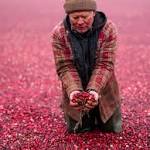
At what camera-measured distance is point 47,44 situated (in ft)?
55.1

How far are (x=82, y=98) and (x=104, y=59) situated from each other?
64 centimetres

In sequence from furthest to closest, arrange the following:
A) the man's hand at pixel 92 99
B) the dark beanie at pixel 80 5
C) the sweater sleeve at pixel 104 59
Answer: the sweater sleeve at pixel 104 59, the man's hand at pixel 92 99, the dark beanie at pixel 80 5

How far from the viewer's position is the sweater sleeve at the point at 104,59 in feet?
19.6

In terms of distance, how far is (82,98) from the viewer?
5785 mm

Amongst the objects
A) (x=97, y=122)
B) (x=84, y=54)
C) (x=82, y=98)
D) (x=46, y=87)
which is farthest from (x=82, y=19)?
(x=46, y=87)

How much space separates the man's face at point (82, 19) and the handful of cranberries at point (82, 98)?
32.1 inches

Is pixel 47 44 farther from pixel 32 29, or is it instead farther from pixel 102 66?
pixel 102 66

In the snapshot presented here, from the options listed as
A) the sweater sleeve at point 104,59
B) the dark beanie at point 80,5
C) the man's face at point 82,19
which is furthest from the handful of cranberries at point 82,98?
the dark beanie at point 80,5

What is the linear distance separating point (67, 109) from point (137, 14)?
17411mm

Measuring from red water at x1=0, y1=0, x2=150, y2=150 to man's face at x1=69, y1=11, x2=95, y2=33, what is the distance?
1720 millimetres

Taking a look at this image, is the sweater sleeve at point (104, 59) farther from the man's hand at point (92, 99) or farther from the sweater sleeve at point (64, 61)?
the sweater sleeve at point (64, 61)

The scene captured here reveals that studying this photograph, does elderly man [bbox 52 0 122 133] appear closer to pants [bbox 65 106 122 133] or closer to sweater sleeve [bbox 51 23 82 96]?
sweater sleeve [bbox 51 23 82 96]

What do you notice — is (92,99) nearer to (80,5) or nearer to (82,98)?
(82,98)

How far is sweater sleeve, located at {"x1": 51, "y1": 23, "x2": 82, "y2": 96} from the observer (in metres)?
6.00
